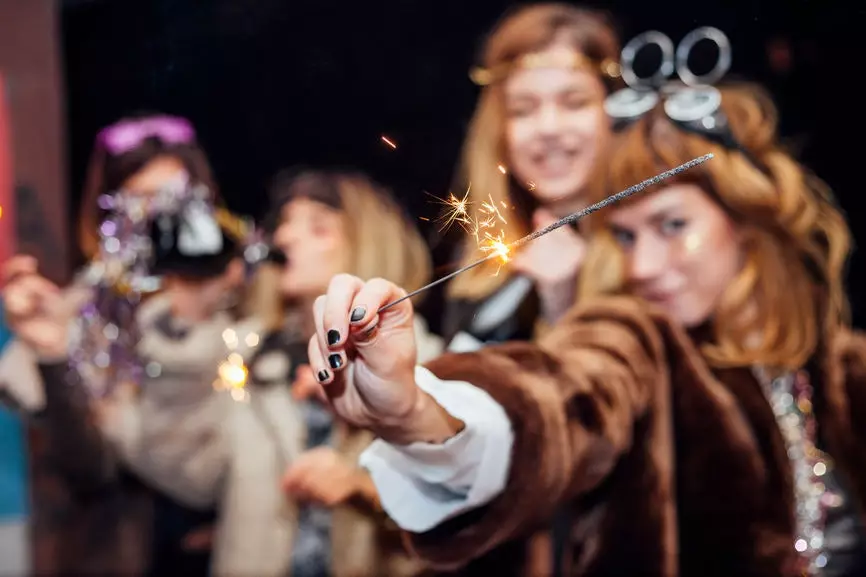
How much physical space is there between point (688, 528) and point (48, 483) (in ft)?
3.44

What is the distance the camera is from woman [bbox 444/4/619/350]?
3.88 ft

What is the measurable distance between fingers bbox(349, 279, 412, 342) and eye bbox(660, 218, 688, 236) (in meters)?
0.51

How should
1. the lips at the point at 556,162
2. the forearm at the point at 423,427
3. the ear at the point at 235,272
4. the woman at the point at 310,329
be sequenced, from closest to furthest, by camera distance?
the forearm at the point at 423,427 → the lips at the point at 556,162 → the woman at the point at 310,329 → the ear at the point at 235,272

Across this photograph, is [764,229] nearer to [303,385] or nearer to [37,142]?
[303,385]

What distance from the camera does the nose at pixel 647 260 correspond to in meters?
1.19

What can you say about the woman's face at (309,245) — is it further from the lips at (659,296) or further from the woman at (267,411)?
the lips at (659,296)

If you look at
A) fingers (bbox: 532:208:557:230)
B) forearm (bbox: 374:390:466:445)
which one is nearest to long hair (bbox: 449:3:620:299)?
fingers (bbox: 532:208:557:230)

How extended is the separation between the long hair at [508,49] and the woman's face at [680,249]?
18cm

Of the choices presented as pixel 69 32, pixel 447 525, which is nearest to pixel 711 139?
pixel 447 525

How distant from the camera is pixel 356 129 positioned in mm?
1312

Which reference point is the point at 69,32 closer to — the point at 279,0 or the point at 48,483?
the point at 279,0

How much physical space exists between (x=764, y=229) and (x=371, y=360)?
64 centimetres

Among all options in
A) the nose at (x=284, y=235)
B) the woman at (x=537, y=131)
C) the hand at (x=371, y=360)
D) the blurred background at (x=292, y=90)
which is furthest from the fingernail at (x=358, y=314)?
the nose at (x=284, y=235)

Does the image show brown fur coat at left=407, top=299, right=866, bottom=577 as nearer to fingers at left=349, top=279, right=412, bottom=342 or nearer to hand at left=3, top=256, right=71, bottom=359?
fingers at left=349, top=279, right=412, bottom=342
